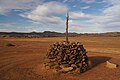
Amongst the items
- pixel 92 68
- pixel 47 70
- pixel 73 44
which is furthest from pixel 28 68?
pixel 92 68

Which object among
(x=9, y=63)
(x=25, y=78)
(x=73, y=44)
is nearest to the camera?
(x=25, y=78)

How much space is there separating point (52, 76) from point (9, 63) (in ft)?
19.0

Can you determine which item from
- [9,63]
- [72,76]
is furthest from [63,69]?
[9,63]

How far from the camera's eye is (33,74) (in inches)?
564

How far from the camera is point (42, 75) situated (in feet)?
46.3

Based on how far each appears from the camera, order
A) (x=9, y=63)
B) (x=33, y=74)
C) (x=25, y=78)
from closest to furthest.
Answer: (x=25, y=78), (x=33, y=74), (x=9, y=63)

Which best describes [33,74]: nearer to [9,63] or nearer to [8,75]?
[8,75]

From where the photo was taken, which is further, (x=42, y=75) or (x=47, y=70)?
(x=47, y=70)

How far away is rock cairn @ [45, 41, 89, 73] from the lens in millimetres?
14645

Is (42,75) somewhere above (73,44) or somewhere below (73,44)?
below

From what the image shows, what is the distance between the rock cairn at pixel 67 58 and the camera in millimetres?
14645

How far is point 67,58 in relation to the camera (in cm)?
1498

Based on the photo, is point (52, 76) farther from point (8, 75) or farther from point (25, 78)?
point (8, 75)

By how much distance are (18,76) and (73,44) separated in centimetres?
486
